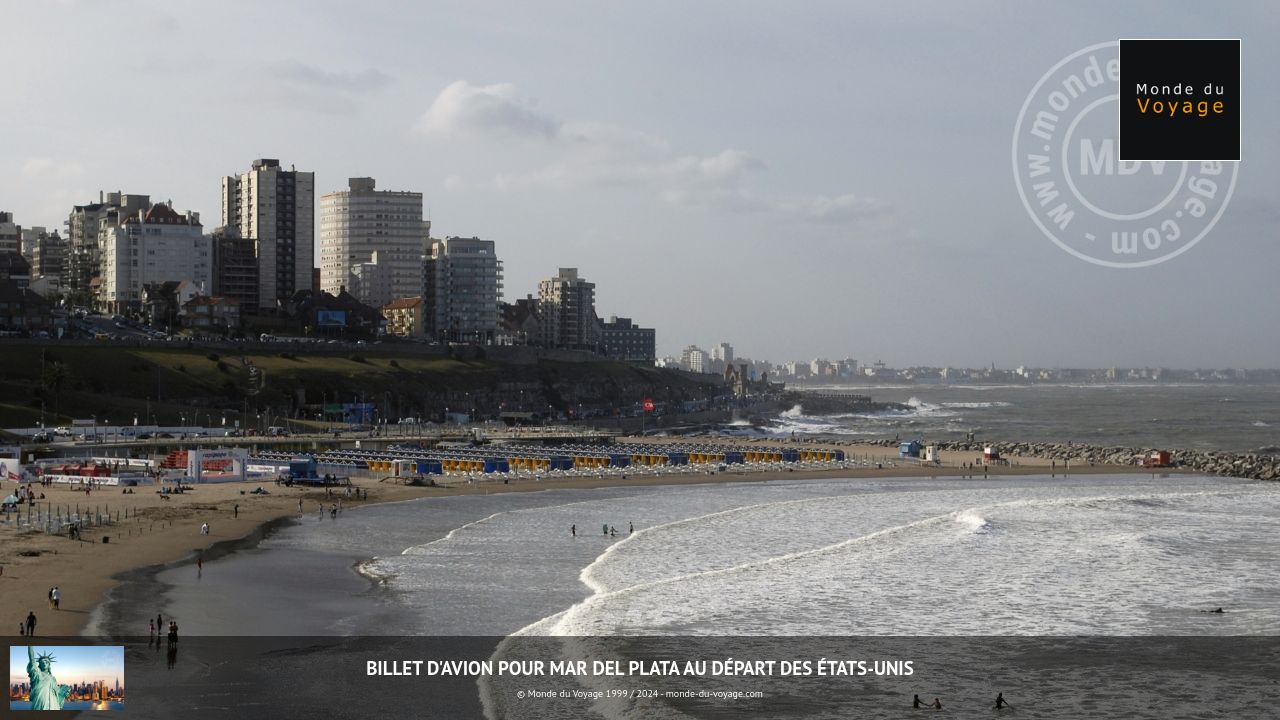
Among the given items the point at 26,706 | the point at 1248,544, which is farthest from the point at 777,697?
the point at 1248,544

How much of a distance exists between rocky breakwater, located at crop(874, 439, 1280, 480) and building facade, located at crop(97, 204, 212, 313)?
390ft

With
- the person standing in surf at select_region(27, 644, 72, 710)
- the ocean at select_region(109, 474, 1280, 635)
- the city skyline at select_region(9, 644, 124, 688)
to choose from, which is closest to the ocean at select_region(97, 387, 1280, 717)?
the ocean at select_region(109, 474, 1280, 635)

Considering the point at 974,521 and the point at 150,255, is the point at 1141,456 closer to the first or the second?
the point at 974,521

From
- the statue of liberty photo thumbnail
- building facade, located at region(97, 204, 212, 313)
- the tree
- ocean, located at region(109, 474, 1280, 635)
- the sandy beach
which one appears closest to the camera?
the statue of liberty photo thumbnail

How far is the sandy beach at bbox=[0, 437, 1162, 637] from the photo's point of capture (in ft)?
124

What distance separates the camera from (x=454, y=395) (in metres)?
161

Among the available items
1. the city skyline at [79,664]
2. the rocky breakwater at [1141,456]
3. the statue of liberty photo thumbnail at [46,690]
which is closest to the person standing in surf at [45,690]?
the statue of liberty photo thumbnail at [46,690]

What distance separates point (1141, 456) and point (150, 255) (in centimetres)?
14976

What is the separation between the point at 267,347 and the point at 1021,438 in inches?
3738

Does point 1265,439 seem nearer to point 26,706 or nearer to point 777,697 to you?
point 777,697

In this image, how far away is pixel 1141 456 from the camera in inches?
4478

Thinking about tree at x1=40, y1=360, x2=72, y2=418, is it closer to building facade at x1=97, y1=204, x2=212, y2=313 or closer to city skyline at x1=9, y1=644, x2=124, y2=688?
building facade at x1=97, y1=204, x2=212, y2=313

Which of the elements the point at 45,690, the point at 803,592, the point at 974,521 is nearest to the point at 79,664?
the point at 45,690

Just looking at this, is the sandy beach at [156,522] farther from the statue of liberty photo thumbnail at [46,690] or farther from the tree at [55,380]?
the tree at [55,380]
